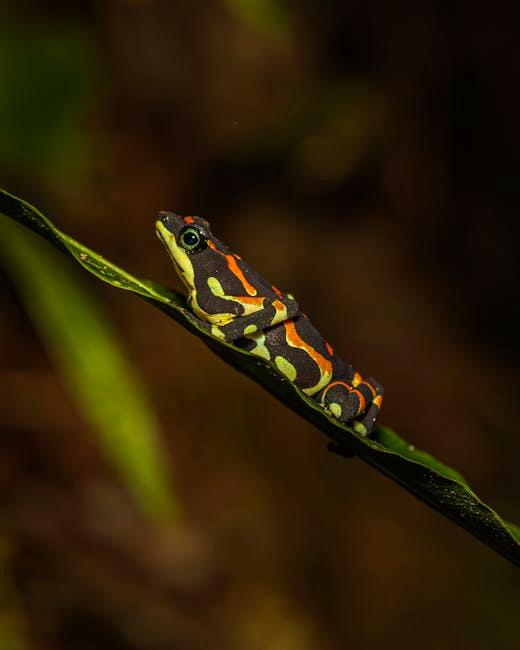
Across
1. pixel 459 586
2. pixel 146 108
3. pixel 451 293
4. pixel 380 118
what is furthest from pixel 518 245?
pixel 146 108

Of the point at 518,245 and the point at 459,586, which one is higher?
the point at 518,245

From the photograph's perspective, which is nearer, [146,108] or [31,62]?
[31,62]

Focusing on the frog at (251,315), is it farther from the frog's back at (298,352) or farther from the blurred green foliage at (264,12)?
the blurred green foliage at (264,12)

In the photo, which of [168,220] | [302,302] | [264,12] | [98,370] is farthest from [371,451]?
[302,302]

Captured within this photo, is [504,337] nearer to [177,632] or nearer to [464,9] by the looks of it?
[464,9]

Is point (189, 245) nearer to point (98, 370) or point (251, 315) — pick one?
point (251, 315)

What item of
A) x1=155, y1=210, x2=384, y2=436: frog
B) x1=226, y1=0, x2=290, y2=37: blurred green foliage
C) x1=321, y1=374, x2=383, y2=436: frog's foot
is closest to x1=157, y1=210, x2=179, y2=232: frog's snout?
x1=155, y1=210, x2=384, y2=436: frog

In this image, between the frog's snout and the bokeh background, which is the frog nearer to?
the frog's snout

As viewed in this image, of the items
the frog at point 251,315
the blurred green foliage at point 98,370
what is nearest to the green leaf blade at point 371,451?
the frog at point 251,315
